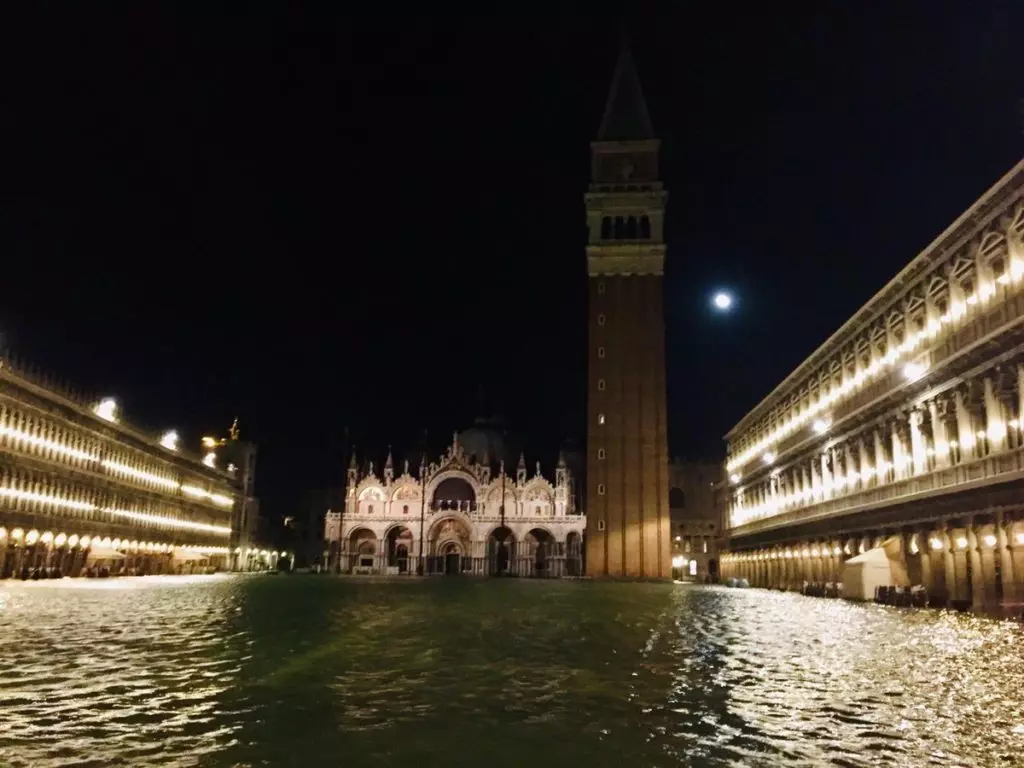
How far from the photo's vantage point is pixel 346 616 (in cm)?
2253

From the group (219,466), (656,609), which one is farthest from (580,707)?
(219,466)

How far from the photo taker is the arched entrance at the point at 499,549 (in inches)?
3701

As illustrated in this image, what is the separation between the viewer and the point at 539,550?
95688 millimetres

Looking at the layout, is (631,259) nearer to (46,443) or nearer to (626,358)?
(626,358)

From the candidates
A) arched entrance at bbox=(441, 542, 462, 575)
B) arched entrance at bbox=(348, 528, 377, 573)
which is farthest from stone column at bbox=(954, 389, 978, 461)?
arched entrance at bbox=(348, 528, 377, 573)

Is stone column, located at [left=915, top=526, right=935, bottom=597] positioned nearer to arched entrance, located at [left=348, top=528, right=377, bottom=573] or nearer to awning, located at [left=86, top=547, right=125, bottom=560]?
awning, located at [left=86, top=547, right=125, bottom=560]

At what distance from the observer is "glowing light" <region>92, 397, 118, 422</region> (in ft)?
199

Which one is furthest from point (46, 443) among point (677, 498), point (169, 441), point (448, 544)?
point (677, 498)

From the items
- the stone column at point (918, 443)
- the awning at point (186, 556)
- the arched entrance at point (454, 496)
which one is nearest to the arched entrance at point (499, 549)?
the arched entrance at point (454, 496)

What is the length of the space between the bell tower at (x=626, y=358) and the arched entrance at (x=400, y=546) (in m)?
31.4

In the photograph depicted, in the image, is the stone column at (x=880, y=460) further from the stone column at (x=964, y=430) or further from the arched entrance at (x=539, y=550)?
the arched entrance at (x=539, y=550)

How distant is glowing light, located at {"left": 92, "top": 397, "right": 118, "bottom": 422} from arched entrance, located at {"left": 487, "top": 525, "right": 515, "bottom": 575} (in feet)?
140

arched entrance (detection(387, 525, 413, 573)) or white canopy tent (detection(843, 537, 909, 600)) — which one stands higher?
arched entrance (detection(387, 525, 413, 573))

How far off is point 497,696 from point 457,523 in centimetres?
8670
